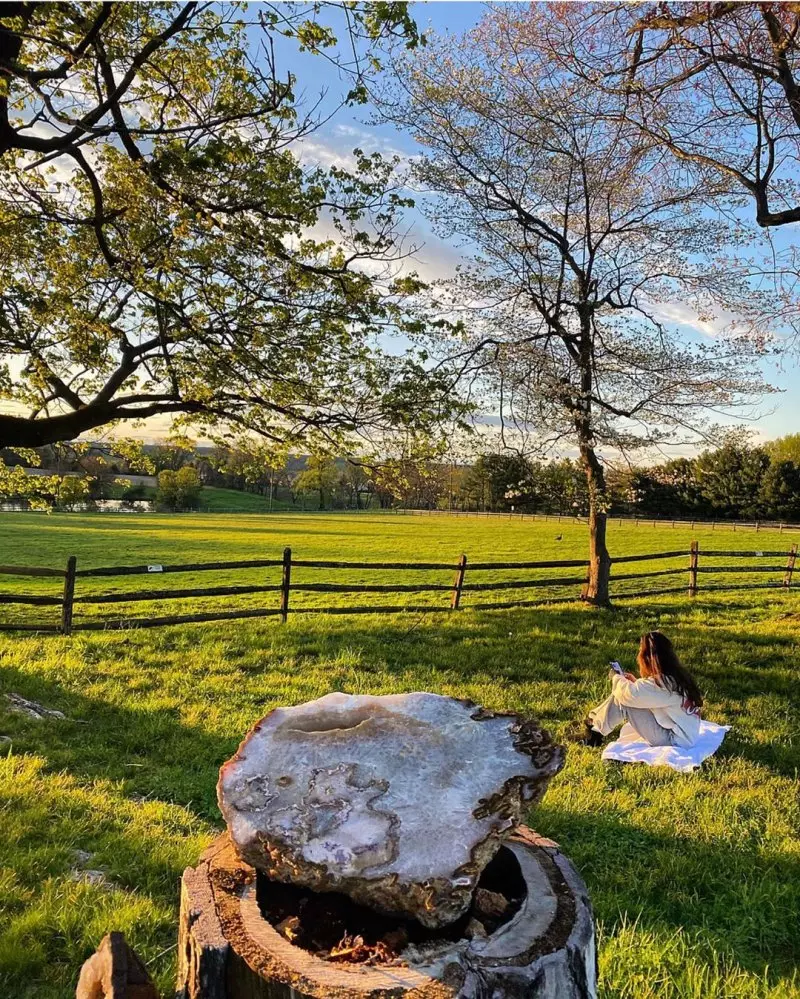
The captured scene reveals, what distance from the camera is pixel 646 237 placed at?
12.1 m

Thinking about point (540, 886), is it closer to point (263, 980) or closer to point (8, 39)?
point (263, 980)

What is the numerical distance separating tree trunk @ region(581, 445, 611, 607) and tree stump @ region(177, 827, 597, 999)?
1159 cm

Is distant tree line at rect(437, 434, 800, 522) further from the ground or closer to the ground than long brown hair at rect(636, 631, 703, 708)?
further from the ground

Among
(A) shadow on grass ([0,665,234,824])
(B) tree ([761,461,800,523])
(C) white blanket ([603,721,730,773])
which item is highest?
(B) tree ([761,461,800,523])

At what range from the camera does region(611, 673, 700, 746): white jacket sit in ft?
19.1

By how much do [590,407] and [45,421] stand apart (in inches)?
375

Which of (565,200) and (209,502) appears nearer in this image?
(565,200)

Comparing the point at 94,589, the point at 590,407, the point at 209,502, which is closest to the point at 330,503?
the point at 209,502

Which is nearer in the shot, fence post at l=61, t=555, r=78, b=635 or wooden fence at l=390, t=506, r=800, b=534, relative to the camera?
fence post at l=61, t=555, r=78, b=635

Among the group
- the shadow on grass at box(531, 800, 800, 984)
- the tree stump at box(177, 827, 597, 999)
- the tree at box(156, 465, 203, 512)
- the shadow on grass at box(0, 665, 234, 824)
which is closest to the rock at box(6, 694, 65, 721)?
the shadow on grass at box(0, 665, 234, 824)

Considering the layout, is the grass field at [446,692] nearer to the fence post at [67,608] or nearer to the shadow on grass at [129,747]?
the shadow on grass at [129,747]

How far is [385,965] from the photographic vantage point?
146 cm

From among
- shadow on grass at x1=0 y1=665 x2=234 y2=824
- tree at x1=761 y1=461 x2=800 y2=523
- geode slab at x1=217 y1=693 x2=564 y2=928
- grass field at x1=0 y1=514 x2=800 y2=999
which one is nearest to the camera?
geode slab at x1=217 y1=693 x2=564 y2=928

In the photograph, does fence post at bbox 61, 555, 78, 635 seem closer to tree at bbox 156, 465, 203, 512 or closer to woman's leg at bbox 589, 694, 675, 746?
woman's leg at bbox 589, 694, 675, 746
